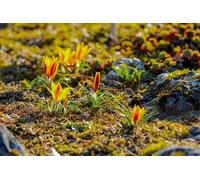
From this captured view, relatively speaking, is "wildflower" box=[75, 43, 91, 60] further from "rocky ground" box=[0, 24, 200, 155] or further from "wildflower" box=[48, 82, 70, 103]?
"wildflower" box=[48, 82, 70, 103]

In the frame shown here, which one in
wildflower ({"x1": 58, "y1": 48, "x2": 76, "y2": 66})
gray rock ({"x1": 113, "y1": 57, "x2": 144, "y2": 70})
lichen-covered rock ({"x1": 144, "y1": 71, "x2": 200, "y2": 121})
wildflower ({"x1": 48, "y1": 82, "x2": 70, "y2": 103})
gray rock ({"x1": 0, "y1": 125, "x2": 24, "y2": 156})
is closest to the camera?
gray rock ({"x1": 0, "y1": 125, "x2": 24, "y2": 156})

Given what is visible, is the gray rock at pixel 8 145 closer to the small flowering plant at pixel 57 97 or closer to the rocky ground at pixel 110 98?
the rocky ground at pixel 110 98

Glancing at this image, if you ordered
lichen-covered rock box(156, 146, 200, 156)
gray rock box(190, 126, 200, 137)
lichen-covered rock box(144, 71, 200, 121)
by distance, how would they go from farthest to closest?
lichen-covered rock box(144, 71, 200, 121) → gray rock box(190, 126, 200, 137) → lichen-covered rock box(156, 146, 200, 156)

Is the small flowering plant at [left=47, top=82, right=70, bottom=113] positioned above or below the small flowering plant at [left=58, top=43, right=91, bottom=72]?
below

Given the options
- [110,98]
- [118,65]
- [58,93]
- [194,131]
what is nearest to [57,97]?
[58,93]

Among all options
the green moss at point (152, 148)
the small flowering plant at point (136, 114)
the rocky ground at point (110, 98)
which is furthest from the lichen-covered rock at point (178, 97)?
the green moss at point (152, 148)

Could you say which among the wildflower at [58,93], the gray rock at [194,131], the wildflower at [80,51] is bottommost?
the gray rock at [194,131]

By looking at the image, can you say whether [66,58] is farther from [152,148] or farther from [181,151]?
[181,151]

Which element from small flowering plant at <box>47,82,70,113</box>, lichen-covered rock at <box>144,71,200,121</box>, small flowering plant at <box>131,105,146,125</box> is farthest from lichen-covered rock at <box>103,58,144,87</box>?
small flowering plant at <box>131,105,146,125</box>
